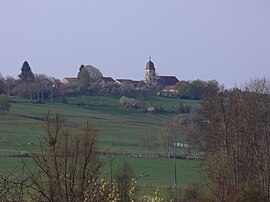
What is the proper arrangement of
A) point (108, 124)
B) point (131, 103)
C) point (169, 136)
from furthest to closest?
point (131, 103)
point (108, 124)
point (169, 136)

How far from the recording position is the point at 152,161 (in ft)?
137

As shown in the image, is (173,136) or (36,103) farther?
(36,103)

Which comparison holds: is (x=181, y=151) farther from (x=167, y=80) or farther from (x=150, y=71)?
(x=150, y=71)

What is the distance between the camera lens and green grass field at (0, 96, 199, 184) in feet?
122

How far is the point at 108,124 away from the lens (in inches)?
2186

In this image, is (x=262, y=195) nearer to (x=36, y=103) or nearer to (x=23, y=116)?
(x=23, y=116)

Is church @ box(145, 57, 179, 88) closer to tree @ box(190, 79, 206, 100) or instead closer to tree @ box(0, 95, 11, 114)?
tree @ box(190, 79, 206, 100)

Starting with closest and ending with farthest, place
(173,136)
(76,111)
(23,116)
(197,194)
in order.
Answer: (197,194), (173,136), (23,116), (76,111)

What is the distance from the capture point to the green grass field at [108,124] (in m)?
37.1

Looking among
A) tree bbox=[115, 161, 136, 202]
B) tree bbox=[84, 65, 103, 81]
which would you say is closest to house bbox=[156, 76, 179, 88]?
tree bbox=[84, 65, 103, 81]

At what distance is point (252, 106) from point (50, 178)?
2080cm

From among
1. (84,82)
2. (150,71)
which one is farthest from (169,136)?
(150,71)

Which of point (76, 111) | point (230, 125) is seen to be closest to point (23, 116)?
point (76, 111)

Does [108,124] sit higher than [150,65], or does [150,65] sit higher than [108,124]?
[150,65]
